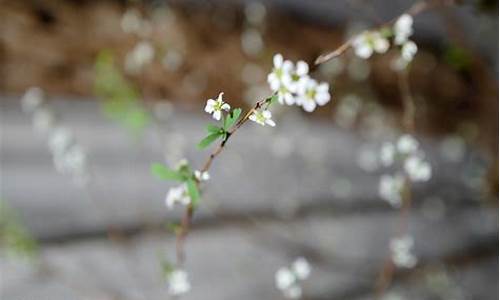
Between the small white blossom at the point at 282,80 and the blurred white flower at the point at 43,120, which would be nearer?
the small white blossom at the point at 282,80

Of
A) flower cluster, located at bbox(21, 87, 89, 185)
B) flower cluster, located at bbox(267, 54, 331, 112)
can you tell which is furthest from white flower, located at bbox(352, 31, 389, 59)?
flower cluster, located at bbox(21, 87, 89, 185)

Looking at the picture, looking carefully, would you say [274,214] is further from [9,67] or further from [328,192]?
[9,67]

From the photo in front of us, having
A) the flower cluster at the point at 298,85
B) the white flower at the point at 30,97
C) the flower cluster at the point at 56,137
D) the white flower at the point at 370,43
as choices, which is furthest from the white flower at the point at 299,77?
the white flower at the point at 30,97

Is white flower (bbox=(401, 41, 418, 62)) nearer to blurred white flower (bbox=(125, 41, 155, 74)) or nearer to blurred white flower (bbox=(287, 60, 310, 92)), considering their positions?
blurred white flower (bbox=(287, 60, 310, 92))

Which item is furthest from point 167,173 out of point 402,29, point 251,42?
point 251,42

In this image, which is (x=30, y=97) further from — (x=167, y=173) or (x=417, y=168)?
(x=417, y=168)

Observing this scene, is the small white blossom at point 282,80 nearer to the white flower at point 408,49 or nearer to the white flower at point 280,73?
the white flower at point 280,73

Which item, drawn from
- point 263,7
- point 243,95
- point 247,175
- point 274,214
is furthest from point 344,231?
point 263,7
